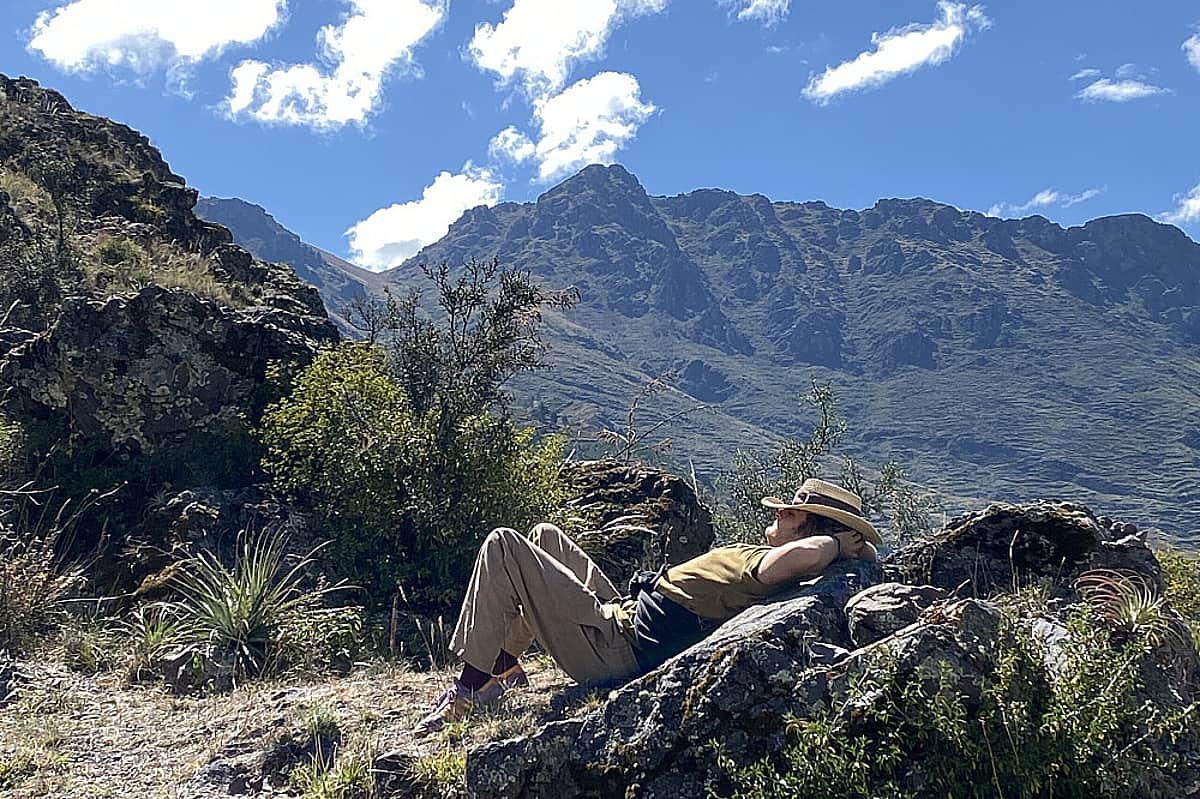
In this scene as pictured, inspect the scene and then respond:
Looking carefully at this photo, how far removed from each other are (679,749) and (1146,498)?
178655mm

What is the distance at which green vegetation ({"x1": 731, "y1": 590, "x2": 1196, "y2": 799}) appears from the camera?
327 cm

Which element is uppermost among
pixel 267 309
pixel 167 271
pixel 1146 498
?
→ pixel 167 271

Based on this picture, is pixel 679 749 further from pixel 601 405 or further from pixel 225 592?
pixel 601 405

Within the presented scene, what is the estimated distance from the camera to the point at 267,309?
11.0 m

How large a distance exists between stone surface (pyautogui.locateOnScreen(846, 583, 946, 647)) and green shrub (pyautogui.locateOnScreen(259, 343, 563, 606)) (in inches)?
188

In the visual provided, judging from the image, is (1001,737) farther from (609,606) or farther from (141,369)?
(141,369)

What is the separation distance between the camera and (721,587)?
5012mm

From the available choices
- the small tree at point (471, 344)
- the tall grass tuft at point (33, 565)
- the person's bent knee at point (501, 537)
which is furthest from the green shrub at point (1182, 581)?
the tall grass tuft at point (33, 565)

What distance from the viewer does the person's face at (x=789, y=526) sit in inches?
205

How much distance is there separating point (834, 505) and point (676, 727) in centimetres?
180

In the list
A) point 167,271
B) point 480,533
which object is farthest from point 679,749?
point 167,271

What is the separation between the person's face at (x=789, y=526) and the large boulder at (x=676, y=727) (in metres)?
0.94

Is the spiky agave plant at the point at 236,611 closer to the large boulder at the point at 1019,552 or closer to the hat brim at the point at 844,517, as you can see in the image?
the hat brim at the point at 844,517

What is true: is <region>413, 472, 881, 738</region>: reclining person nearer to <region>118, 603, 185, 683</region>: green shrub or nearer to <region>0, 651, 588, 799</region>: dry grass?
<region>0, 651, 588, 799</region>: dry grass
